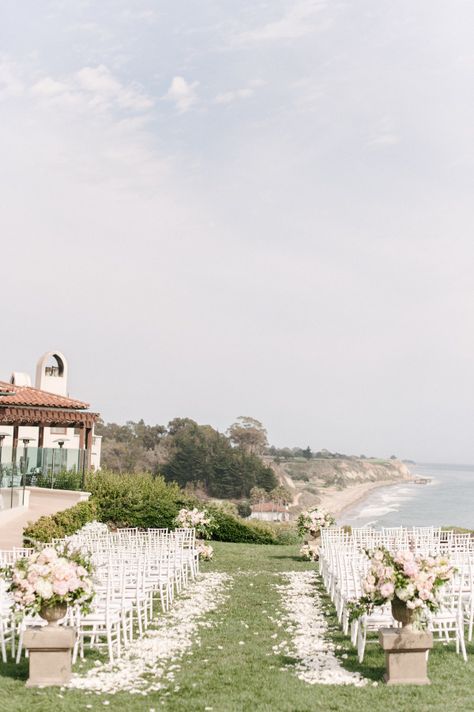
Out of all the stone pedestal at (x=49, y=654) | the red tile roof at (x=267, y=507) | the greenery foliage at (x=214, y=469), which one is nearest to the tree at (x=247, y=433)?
the greenery foliage at (x=214, y=469)

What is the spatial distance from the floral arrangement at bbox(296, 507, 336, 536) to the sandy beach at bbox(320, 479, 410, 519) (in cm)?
7364

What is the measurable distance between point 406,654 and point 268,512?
73377 millimetres

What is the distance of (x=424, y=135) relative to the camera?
80.8 feet

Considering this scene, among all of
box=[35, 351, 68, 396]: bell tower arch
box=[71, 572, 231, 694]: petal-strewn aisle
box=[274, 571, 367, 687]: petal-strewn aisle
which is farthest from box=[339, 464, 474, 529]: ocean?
box=[71, 572, 231, 694]: petal-strewn aisle

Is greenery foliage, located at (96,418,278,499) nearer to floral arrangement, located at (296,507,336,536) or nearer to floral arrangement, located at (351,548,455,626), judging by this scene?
floral arrangement, located at (296,507,336,536)

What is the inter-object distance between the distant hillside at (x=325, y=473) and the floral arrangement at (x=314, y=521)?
89.0 m

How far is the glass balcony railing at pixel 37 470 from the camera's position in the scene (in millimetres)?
19906

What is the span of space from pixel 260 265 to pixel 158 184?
34.9 ft

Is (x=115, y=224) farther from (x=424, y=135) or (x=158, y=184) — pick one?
(x=424, y=135)

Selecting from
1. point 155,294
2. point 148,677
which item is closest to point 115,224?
point 155,294

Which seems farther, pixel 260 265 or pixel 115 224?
pixel 260 265

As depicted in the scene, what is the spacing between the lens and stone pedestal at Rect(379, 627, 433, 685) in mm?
6840

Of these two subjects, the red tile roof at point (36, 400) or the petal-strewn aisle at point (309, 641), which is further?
the red tile roof at point (36, 400)

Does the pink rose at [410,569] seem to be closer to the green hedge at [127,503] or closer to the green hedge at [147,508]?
the green hedge at [147,508]
